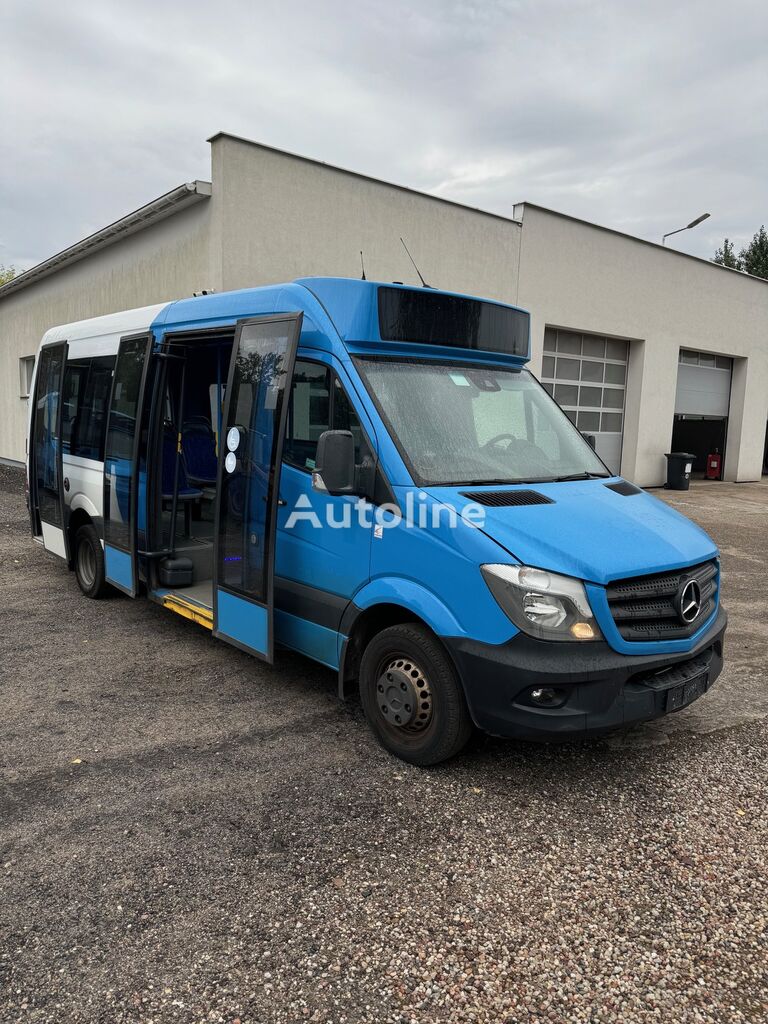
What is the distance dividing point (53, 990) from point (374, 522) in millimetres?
2356

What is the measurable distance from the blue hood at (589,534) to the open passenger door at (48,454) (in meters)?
5.14

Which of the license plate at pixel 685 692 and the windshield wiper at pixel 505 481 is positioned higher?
the windshield wiper at pixel 505 481

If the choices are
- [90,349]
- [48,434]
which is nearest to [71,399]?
[90,349]

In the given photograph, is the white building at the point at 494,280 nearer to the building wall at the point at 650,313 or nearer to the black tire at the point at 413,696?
the building wall at the point at 650,313

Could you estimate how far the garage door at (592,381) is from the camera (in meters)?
16.9

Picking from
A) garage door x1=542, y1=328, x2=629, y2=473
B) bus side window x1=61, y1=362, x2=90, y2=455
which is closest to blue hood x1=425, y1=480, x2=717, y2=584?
bus side window x1=61, y1=362, x2=90, y2=455

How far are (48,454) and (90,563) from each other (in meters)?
1.44

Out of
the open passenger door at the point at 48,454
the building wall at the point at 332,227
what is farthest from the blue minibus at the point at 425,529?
the building wall at the point at 332,227

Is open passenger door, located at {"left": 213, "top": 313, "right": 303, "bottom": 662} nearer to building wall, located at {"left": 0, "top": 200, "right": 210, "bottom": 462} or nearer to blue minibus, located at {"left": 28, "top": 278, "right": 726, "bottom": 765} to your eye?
blue minibus, located at {"left": 28, "top": 278, "right": 726, "bottom": 765}

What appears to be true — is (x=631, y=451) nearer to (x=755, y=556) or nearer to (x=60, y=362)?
(x=755, y=556)

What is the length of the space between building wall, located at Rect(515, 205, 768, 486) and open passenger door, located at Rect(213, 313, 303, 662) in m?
12.1

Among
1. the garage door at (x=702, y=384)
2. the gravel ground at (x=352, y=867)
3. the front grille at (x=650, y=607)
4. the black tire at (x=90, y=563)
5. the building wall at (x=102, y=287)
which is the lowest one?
the gravel ground at (x=352, y=867)

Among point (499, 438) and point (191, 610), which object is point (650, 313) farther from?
point (191, 610)

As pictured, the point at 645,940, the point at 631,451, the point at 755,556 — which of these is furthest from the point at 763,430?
the point at 645,940
